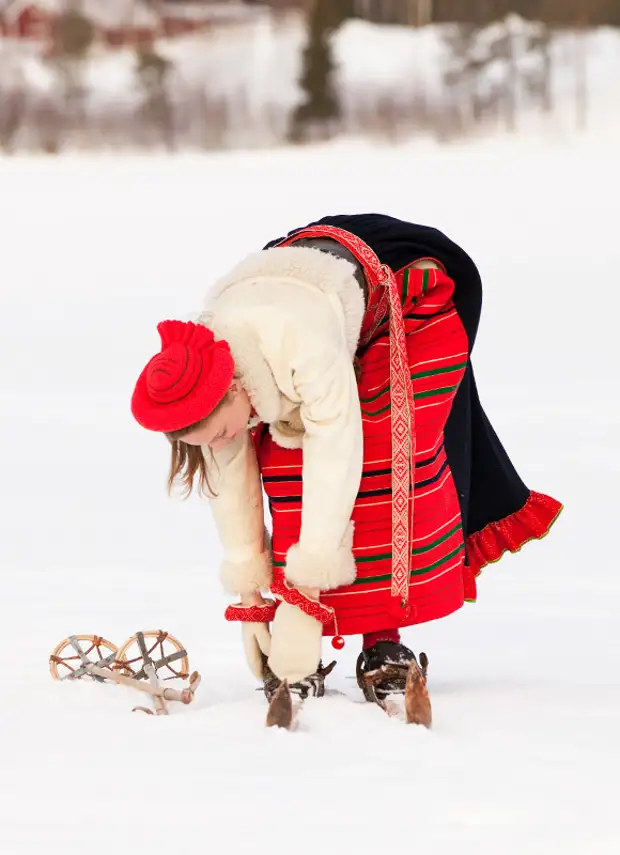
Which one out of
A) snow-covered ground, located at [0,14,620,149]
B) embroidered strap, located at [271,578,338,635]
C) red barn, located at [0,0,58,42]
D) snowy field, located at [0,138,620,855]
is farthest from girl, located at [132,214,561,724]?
red barn, located at [0,0,58,42]

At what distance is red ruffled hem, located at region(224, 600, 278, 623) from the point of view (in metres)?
2.64

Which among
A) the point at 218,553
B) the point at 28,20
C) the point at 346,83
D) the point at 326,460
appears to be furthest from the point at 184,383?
the point at 28,20

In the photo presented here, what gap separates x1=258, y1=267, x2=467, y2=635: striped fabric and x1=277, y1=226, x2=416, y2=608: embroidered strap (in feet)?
0.06

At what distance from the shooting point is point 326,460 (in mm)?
2439

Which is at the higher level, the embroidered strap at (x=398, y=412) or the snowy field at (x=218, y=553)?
the embroidered strap at (x=398, y=412)

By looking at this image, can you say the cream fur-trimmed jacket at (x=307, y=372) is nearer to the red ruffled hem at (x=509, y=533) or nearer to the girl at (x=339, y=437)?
the girl at (x=339, y=437)

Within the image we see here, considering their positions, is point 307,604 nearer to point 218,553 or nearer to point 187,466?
point 187,466

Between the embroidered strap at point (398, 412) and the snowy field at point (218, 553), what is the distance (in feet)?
0.83

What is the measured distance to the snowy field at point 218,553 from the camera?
6.91ft

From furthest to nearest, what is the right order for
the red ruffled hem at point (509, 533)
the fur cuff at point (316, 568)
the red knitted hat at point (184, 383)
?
1. the red ruffled hem at point (509, 533)
2. the fur cuff at point (316, 568)
3. the red knitted hat at point (184, 383)

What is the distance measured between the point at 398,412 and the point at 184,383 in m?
0.46

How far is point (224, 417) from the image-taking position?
2412mm

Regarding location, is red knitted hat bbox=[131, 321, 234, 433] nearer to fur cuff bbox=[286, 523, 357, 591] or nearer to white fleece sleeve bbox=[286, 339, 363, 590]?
white fleece sleeve bbox=[286, 339, 363, 590]

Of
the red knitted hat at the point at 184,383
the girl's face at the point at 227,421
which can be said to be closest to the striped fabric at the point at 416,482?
the girl's face at the point at 227,421
